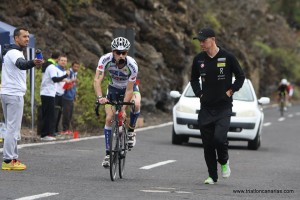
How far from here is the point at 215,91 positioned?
12117 mm

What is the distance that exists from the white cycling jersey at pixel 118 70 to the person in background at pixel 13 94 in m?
1.28

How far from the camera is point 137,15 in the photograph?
118 ft

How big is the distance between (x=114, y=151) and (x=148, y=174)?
1.11m

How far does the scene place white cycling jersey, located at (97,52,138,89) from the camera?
12.4 m

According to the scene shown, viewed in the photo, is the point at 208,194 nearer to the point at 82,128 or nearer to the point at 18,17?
the point at 82,128

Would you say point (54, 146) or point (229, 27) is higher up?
point (229, 27)

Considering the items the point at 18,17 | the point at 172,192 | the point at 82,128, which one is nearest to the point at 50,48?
the point at 18,17

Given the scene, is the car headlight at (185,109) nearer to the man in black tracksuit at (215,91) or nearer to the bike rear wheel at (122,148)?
the bike rear wheel at (122,148)

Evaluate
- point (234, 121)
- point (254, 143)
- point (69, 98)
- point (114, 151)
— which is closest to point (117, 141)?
point (114, 151)

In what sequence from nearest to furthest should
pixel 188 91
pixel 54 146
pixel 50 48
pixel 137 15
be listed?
pixel 54 146
pixel 188 91
pixel 50 48
pixel 137 15

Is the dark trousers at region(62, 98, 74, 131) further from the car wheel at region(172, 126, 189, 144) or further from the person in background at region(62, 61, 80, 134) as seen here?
the car wheel at region(172, 126, 189, 144)

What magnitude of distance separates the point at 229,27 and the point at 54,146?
38.2 metres

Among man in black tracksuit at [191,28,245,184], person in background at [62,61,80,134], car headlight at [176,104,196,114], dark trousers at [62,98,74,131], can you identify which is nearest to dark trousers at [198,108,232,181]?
man in black tracksuit at [191,28,245,184]

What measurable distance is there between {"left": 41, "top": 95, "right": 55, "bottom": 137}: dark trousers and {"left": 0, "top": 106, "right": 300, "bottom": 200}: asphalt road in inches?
26.0
